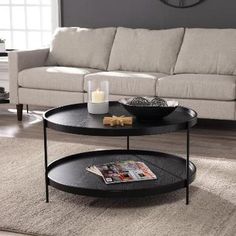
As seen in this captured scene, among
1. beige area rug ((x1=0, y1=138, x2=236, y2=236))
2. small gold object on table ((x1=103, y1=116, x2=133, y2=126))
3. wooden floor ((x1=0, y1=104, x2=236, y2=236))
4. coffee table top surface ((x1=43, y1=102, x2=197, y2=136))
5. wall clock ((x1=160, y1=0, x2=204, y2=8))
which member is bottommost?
wooden floor ((x1=0, y1=104, x2=236, y2=236))

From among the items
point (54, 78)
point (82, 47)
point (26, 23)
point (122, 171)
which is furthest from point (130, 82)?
point (26, 23)

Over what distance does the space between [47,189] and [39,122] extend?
2.25 metres

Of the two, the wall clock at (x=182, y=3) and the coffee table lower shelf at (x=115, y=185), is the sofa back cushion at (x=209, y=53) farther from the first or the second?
the coffee table lower shelf at (x=115, y=185)

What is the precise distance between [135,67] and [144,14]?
2.46 feet

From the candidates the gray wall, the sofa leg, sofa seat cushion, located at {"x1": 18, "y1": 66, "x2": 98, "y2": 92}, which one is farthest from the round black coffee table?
the gray wall

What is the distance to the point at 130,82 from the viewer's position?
16.1 feet

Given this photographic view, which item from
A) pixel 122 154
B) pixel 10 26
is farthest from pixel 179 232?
pixel 10 26

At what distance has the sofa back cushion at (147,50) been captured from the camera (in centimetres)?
527

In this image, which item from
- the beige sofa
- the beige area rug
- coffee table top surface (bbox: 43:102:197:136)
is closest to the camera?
the beige area rug

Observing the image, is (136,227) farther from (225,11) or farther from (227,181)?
(225,11)

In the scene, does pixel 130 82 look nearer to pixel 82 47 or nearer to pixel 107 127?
pixel 82 47

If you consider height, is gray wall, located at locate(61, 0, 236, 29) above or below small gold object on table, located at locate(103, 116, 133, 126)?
above

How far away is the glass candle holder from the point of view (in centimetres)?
332

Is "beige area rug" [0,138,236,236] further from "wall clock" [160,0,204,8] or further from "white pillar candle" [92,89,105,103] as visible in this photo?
"wall clock" [160,0,204,8]
